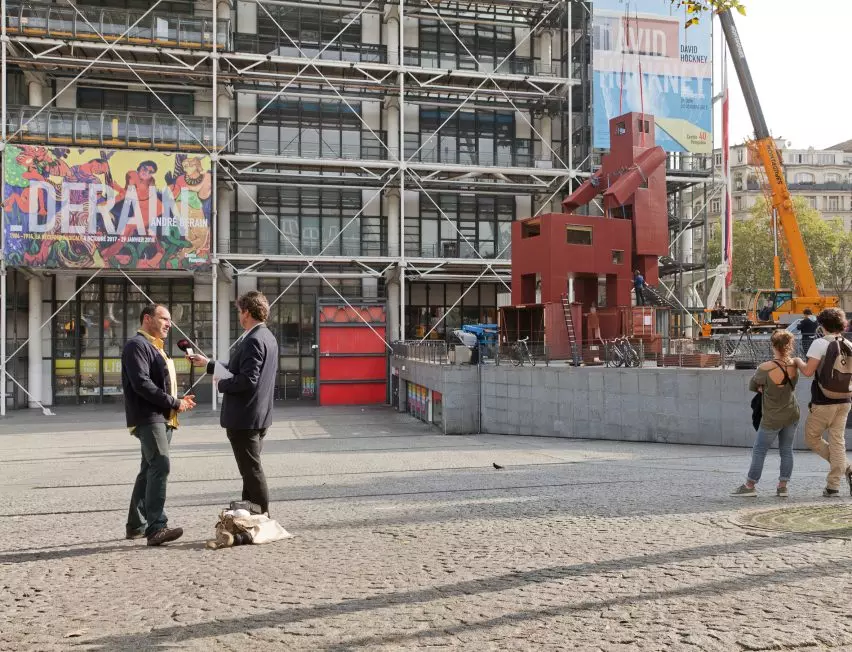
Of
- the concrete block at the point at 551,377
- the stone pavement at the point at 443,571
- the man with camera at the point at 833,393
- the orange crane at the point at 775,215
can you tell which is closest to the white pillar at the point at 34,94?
the concrete block at the point at 551,377

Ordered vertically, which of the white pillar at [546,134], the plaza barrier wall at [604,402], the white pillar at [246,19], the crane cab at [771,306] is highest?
the white pillar at [246,19]

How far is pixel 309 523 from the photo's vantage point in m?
6.42

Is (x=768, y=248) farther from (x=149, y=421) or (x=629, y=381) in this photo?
(x=149, y=421)

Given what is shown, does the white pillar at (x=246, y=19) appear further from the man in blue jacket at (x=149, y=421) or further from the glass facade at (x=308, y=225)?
the man in blue jacket at (x=149, y=421)

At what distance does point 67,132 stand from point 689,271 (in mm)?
25205

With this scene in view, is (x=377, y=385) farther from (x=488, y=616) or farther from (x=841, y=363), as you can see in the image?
(x=488, y=616)

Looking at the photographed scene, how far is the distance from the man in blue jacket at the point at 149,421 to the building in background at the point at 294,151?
22.3 m

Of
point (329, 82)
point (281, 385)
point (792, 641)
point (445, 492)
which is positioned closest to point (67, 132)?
point (329, 82)

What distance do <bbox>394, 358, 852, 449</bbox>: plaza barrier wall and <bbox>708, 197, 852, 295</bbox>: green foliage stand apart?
4141 cm

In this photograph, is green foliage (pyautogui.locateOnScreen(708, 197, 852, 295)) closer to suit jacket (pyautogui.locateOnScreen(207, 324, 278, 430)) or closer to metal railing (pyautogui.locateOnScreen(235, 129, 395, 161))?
metal railing (pyautogui.locateOnScreen(235, 129, 395, 161))

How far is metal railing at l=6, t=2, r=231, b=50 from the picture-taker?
27109mm

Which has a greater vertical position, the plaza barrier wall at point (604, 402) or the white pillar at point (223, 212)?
the white pillar at point (223, 212)

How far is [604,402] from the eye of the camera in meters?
18.1

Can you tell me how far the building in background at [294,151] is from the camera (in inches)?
1077
